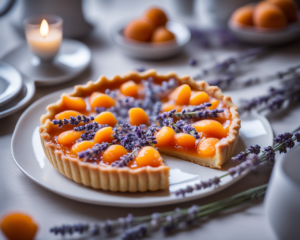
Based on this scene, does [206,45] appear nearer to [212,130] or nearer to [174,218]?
[212,130]

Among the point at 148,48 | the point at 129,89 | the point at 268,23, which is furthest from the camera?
the point at 268,23

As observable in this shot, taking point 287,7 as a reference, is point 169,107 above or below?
below

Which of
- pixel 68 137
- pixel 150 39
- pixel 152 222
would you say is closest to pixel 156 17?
pixel 150 39

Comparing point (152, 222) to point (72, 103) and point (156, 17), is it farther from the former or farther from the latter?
point (156, 17)

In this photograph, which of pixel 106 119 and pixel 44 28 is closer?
pixel 106 119

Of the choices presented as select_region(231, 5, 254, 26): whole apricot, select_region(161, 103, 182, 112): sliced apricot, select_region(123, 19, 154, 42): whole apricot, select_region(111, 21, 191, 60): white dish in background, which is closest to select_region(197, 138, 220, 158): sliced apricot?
select_region(161, 103, 182, 112): sliced apricot

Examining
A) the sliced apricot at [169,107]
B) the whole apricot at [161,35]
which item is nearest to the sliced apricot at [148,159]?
the sliced apricot at [169,107]

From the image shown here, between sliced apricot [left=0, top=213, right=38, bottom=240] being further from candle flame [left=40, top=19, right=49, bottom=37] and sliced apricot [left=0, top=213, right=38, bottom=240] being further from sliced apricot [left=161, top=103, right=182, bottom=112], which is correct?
candle flame [left=40, top=19, right=49, bottom=37]
